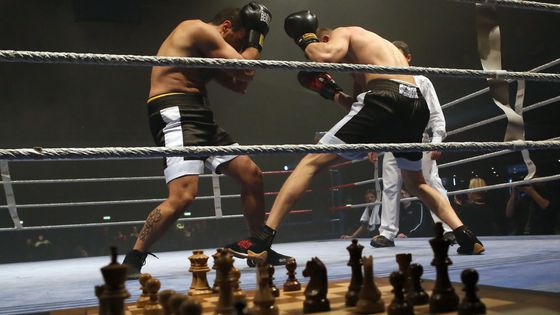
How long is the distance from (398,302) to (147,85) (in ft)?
20.4

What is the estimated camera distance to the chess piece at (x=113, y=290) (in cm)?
60

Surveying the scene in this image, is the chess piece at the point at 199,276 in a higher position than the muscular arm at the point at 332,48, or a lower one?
lower

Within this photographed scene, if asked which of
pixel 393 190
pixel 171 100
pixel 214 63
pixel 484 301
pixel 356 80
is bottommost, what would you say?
pixel 484 301

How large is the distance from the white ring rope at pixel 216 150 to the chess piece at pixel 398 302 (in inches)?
17.9

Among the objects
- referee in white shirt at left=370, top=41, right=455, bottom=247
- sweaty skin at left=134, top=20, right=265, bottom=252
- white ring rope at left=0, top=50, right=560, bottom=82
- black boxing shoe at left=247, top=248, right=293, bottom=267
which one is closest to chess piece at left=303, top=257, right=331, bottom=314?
white ring rope at left=0, top=50, right=560, bottom=82

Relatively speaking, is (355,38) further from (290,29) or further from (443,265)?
(443,265)

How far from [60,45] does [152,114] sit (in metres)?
4.33

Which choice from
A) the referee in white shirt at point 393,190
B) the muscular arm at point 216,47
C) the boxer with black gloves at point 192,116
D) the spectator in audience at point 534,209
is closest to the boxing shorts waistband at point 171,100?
the boxer with black gloves at point 192,116

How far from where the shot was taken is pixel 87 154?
996 mm

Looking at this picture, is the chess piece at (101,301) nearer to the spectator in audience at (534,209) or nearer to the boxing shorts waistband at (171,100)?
the boxing shorts waistband at (171,100)

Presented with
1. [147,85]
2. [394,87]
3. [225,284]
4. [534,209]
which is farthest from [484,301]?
[147,85]

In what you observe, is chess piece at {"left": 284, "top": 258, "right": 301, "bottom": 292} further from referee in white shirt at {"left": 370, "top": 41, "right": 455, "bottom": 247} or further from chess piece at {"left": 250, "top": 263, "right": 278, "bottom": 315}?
referee in white shirt at {"left": 370, "top": 41, "right": 455, "bottom": 247}

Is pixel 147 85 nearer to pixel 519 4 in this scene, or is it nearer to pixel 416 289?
pixel 519 4

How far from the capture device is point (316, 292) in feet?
2.63
